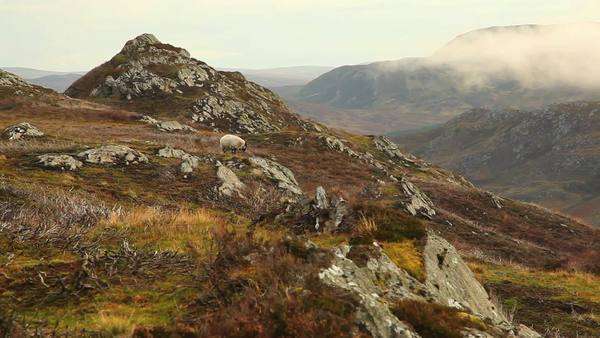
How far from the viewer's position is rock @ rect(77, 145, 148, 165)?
28828mm

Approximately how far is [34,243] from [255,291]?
6555 millimetres

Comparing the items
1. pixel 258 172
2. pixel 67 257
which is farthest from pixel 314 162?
pixel 67 257

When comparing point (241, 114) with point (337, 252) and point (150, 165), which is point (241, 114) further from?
point (337, 252)

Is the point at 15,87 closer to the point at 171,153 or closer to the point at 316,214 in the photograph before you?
the point at 171,153

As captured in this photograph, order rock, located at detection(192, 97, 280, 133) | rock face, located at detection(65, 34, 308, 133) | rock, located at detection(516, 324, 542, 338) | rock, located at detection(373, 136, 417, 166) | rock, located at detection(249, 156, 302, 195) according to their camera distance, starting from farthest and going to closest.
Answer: rock, located at detection(373, 136, 417, 166) < rock face, located at detection(65, 34, 308, 133) < rock, located at detection(192, 97, 280, 133) < rock, located at detection(249, 156, 302, 195) < rock, located at detection(516, 324, 542, 338)

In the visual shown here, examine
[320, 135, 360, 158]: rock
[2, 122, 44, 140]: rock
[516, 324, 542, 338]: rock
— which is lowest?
[320, 135, 360, 158]: rock

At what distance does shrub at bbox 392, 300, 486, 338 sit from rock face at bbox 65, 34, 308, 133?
6386 centimetres

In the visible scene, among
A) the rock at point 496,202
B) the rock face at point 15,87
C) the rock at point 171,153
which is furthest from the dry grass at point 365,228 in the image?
the rock face at point 15,87

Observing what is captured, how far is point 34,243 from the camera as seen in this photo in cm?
1020

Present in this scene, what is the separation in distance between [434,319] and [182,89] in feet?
252

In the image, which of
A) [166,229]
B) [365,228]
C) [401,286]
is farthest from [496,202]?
[401,286]

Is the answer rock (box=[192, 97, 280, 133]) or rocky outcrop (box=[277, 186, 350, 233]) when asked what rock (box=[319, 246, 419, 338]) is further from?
rock (box=[192, 97, 280, 133])

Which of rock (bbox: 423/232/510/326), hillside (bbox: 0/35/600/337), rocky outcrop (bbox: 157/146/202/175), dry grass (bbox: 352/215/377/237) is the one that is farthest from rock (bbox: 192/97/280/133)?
rock (bbox: 423/232/510/326)

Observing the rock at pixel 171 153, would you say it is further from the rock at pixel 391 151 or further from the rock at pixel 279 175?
the rock at pixel 391 151
